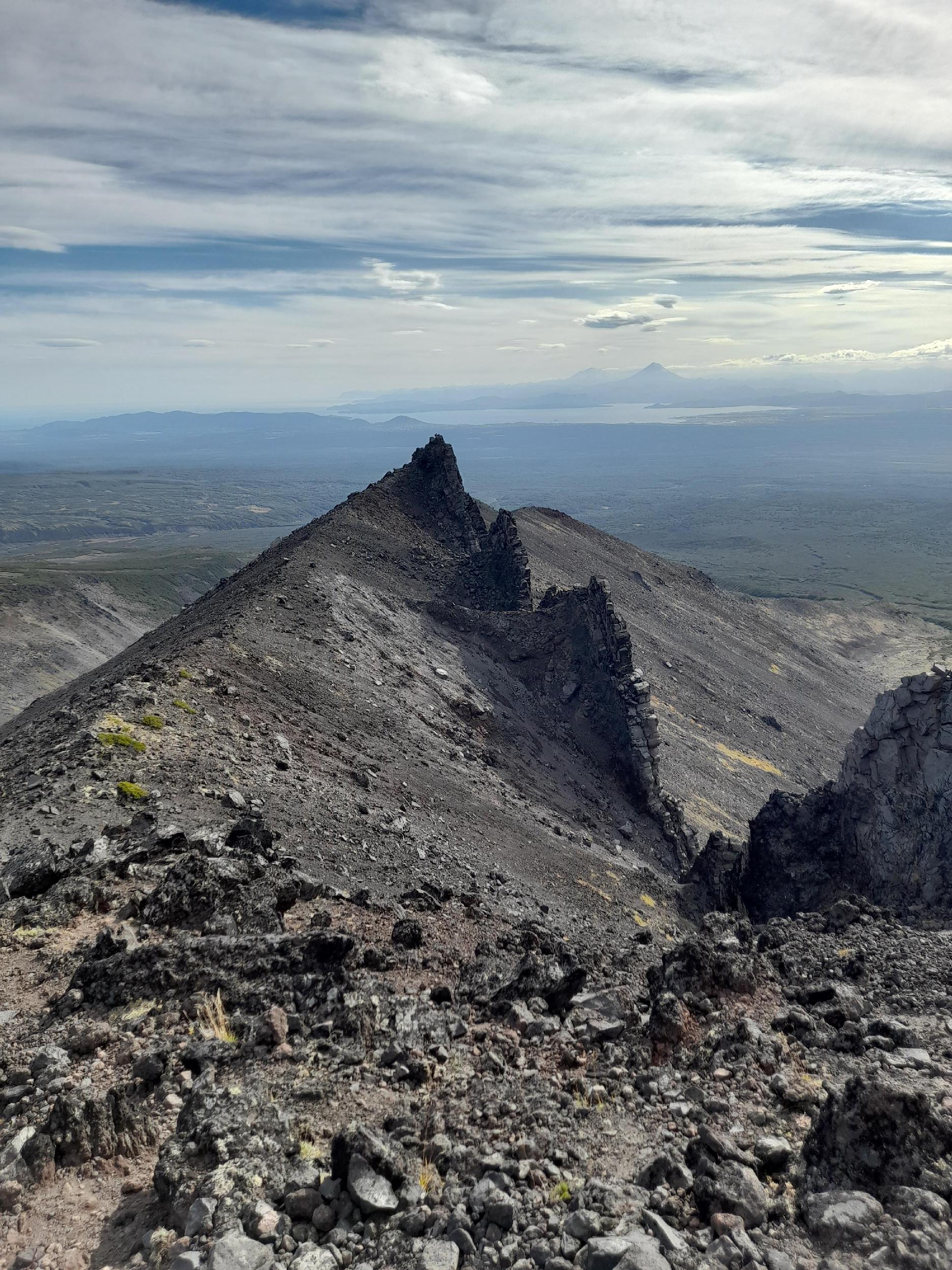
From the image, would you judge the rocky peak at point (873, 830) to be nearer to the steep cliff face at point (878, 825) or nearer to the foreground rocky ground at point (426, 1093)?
the steep cliff face at point (878, 825)

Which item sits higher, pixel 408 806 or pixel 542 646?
pixel 542 646

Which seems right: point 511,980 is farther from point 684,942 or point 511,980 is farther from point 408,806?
point 408,806

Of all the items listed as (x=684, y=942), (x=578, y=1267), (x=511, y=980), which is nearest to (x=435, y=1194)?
(x=578, y=1267)

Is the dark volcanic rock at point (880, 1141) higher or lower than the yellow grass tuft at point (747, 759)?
higher

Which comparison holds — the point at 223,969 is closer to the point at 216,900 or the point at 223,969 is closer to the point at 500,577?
the point at 216,900

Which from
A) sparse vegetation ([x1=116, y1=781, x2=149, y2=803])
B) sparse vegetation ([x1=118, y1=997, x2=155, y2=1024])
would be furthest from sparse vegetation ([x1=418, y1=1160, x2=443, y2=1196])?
sparse vegetation ([x1=116, y1=781, x2=149, y2=803])

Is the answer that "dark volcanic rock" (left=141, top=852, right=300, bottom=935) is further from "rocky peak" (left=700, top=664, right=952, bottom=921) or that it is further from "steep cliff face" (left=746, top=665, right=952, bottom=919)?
"steep cliff face" (left=746, top=665, right=952, bottom=919)

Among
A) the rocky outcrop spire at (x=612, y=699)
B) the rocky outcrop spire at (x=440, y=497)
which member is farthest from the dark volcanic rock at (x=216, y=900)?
the rocky outcrop spire at (x=440, y=497)
